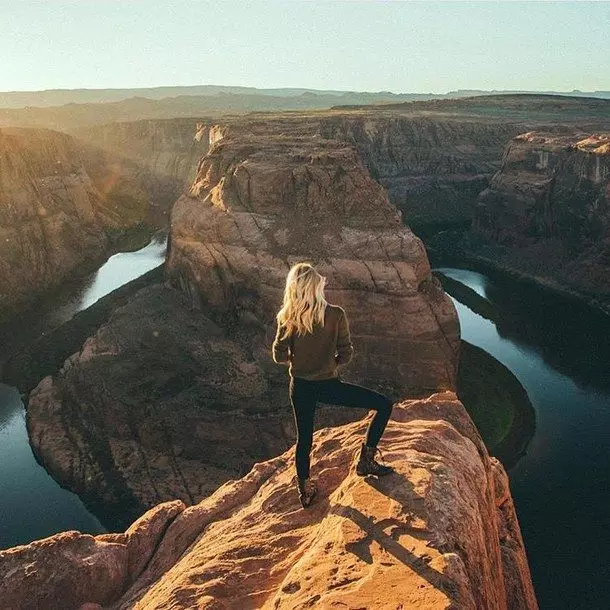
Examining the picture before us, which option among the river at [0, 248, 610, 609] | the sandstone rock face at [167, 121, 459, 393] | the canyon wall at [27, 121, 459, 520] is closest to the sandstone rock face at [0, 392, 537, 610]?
the river at [0, 248, 610, 609]

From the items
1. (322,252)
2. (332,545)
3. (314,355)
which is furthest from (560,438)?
(314,355)

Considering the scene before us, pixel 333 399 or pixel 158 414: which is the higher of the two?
pixel 333 399

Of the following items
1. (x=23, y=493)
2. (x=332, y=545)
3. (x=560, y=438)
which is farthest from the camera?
(x=560, y=438)

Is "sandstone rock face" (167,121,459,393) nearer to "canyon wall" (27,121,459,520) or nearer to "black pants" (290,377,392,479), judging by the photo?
"canyon wall" (27,121,459,520)

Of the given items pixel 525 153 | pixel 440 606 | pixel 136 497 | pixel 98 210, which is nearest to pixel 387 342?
pixel 136 497

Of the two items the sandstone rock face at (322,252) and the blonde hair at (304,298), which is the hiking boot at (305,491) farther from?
the sandstone rock face at (322,252)

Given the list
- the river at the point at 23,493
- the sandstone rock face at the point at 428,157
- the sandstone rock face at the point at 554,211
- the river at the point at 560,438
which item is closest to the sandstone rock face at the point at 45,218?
the river at the point at 23,493

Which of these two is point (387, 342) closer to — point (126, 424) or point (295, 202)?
point (295, 202)

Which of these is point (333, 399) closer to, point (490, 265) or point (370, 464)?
point (370, 464)
